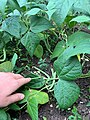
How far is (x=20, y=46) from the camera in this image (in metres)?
1.19

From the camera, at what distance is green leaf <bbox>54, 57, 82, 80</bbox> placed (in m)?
0.87

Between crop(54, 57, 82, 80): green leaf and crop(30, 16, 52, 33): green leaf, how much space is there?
0.18 m

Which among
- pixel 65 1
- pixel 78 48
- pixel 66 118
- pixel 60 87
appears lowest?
pixel 66 118

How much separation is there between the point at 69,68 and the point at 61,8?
186 mm

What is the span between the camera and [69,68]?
0.87 m

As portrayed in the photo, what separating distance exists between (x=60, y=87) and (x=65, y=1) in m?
0.26

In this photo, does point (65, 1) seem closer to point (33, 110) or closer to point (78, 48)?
point (78, 48)

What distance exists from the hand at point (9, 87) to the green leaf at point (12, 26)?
0.15m

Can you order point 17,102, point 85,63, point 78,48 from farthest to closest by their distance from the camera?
point 85,63 → point 17,102 → point 78,48

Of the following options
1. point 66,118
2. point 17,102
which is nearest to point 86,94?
point 66,118

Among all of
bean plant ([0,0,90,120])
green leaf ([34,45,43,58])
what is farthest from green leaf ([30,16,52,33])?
green leaf ([34,45,43,58])

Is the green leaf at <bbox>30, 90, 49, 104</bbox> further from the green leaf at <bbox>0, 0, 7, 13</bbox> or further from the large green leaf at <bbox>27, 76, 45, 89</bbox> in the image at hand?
the green leaf at <bbox>0, 0, 7, 13</bbox>

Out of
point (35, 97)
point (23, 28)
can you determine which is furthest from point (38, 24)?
point (35, 97)

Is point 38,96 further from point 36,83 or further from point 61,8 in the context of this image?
point 61,8
